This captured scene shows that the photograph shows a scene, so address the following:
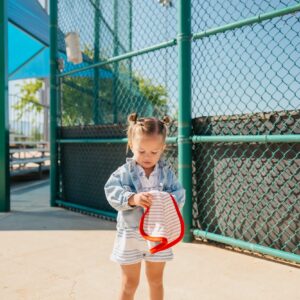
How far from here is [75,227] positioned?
412 centimetres

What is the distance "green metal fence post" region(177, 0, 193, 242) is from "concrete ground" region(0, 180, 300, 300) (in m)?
0.45

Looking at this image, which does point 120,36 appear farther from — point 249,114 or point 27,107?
point 27,107

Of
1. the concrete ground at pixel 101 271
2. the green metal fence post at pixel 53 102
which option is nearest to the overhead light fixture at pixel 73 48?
the green metal fence post at pixel 53 102

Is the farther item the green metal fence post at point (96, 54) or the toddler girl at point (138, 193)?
the green metal fence post at point (96, 54)

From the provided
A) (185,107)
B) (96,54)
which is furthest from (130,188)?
(96,54)

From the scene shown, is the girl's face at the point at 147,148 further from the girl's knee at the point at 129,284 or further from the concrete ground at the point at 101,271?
the concrete ground at the point at 101,271

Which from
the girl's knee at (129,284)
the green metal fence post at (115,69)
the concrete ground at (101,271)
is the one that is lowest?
the concrete ground at (101,271)

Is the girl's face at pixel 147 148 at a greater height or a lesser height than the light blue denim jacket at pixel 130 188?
greater

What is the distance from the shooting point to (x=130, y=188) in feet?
6.06

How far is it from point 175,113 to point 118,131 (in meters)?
0.86

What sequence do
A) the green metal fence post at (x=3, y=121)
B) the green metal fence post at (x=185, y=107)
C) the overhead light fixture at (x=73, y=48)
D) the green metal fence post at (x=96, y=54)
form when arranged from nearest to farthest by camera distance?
the green metal fence post at (x=185, y=107)
the green metal fence post at (x=3, y=121)
the overhead light fixture at (x=73, y=48)
the green metal fence post at (x=96, y=54)

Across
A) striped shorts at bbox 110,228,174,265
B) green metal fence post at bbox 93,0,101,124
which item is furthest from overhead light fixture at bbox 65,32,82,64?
→ striped shorts at bbox 110,228,174,265

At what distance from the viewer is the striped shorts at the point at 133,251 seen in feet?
5.87

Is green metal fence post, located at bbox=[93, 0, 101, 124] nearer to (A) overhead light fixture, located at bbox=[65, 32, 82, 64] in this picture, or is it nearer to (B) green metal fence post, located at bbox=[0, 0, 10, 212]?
(A) overhead light fixture, located at bbox=[65, 32, 82, 64]
